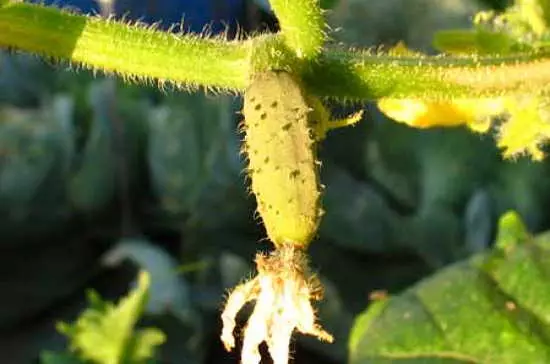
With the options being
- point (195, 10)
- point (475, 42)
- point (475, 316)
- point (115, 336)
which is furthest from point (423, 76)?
point (195, 10)

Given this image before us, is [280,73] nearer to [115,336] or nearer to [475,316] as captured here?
[475,316]

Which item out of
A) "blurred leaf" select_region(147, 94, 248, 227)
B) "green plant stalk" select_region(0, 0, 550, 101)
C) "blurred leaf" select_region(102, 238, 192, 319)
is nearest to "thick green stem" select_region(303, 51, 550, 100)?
"green plant stalk" select_region(0, 0, 550, 101)

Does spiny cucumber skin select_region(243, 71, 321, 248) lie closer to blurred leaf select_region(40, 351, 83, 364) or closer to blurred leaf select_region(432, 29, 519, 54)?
blurred leaf select_region(432, 29, 519, 54)

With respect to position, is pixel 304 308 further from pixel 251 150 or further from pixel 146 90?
pixel 146 90

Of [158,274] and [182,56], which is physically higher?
[158,274]

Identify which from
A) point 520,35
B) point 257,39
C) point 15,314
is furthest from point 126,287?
point 257,39

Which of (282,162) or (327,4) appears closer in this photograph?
(282,162)
